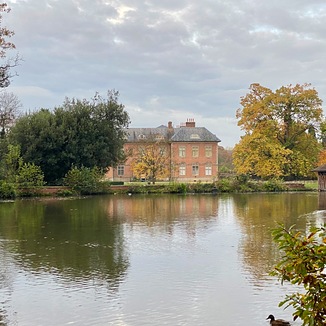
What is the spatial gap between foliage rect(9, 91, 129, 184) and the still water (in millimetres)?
18955

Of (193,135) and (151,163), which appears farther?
(193,135)

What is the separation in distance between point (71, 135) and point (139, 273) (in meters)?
29.4

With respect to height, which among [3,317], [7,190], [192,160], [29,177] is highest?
[192,160]

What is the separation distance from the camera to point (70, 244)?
1494 centimetres

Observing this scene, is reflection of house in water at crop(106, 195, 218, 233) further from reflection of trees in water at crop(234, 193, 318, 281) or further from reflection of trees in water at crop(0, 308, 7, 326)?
reflection of trees in water at crop(0, 308, 7, 326)

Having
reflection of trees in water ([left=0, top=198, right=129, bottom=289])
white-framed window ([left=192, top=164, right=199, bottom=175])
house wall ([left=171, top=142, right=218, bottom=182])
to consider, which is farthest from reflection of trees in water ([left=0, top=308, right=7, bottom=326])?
white-framed window ([left=192, top=164, right=199, bottom=175])

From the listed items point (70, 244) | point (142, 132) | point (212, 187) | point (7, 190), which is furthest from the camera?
point (142, 132)

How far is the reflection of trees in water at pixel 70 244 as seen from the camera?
11.4m

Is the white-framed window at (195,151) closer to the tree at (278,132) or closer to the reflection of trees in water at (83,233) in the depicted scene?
the tree at (278,132)

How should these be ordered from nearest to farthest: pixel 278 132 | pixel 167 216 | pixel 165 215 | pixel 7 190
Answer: pixel 167 216 < pixel 165 215 < pixel 7 190 < pixel 278 132

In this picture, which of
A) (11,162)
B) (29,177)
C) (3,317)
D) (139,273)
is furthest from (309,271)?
(11,162)

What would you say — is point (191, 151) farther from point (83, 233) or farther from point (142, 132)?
point (83, 233)

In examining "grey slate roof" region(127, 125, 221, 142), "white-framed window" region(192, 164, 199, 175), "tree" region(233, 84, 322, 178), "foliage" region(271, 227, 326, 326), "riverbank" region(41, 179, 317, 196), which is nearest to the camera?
"foliage" region(271, 227, 326, 326)

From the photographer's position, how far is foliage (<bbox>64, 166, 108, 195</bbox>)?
3850 centimetres
